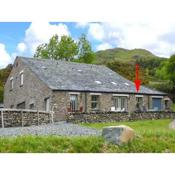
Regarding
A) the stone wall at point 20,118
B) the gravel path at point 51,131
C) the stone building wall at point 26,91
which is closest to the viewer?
the gravel path at point 51,131

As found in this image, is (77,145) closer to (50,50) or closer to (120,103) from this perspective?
(120,103)

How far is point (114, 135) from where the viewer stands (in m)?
16.4

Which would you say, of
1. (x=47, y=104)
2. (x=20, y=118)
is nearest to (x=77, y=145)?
(x=20, y=118)

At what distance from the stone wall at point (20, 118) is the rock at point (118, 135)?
14327mm

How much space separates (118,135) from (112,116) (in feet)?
67.0

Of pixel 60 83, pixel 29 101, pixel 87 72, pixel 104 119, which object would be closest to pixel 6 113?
pixel 104 119

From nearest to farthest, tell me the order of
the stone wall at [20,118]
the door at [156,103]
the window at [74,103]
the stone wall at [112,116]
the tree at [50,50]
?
1. the stone wall at [20,118]
2. the stone wall at [112,116]
3. the window at [74,103]
4. the door at [156,103]
5. the tree at [50,50]

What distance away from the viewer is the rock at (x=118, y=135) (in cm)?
1634

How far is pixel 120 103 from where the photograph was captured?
4481cm

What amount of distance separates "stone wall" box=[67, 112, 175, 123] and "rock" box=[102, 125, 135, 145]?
17.8 metres

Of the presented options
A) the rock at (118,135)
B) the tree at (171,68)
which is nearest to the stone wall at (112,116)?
the tree at (171,68)

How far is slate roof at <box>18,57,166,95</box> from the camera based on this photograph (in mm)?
41688

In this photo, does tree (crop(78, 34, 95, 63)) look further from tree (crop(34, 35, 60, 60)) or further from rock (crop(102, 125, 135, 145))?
rock (crop(102, 125, 135, 145))

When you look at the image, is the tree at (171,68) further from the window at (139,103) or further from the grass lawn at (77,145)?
the grass lawn at (77,145)
